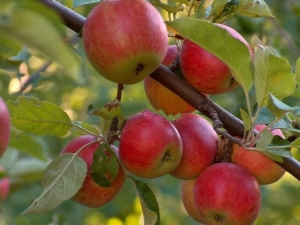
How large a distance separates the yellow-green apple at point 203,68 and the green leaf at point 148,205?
29 centimetres

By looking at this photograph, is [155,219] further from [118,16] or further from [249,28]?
[249,28]

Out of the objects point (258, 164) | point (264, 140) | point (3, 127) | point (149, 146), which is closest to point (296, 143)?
point (264, 140)

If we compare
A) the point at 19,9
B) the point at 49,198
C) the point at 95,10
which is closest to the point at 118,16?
the point at 95,10

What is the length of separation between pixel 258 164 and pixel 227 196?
137mm

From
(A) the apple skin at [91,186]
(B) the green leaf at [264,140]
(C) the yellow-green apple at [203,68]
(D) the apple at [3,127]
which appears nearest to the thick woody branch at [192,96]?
(C) the yellow-green apple at [203,68]

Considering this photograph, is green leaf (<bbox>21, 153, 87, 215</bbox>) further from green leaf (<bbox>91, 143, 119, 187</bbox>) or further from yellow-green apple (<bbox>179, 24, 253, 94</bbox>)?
yellow-green apple (<bbox>179, 24, 253, 94</bbox>)

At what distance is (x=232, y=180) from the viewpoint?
136 cm

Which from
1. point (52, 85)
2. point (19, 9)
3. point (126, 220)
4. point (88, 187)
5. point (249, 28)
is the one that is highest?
point (19, 9)

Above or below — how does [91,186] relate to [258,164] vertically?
below

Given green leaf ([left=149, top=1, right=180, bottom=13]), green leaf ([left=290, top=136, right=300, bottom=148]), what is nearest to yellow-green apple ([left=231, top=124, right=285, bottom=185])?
green leaf ([left=290, top=136, right=300, bottom=148])

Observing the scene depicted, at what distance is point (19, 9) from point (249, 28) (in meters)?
2.47

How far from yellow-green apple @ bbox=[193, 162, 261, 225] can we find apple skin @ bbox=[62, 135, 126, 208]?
21 centimetres

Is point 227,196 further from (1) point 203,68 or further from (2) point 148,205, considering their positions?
(1) point 203,68

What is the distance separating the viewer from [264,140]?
3.95 ft
